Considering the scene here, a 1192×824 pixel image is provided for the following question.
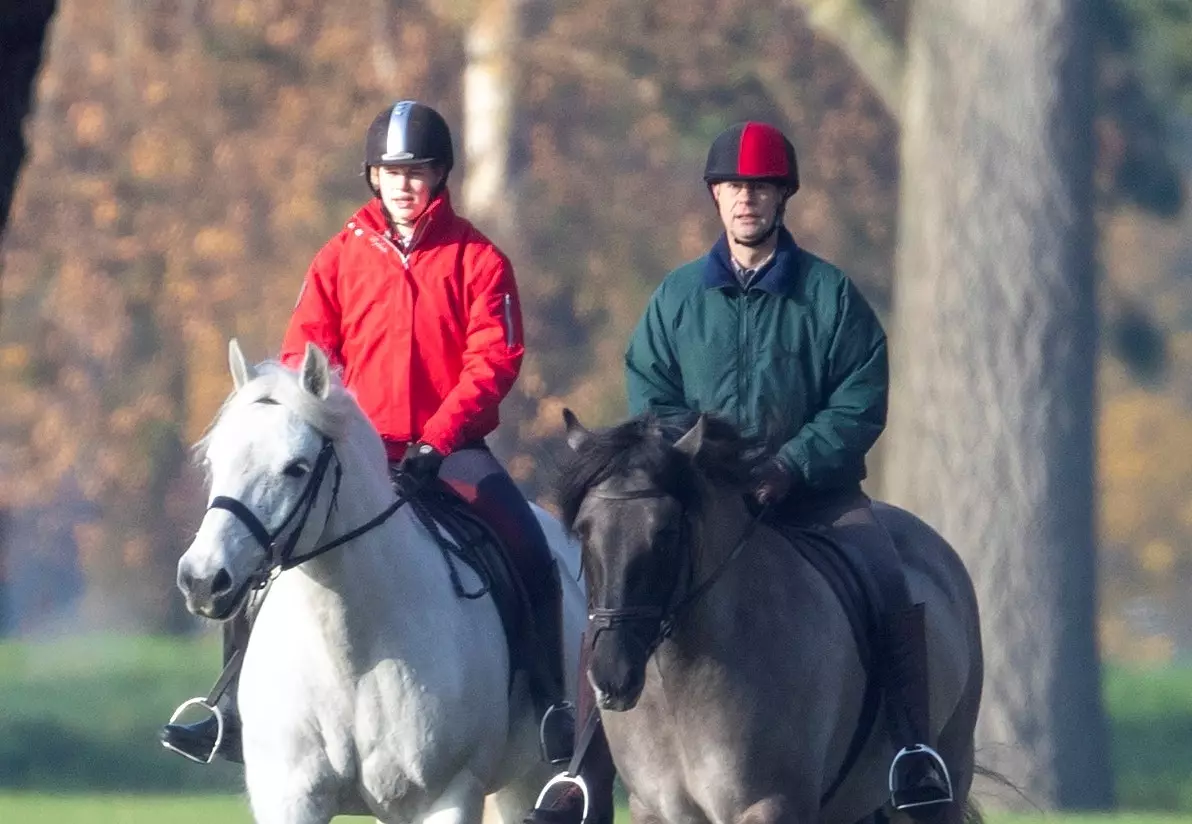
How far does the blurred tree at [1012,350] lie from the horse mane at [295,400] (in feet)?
35.9

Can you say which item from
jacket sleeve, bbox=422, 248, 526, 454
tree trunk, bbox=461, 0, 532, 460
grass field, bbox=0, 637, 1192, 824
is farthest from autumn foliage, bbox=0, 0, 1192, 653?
jacket sleeve, bbox=422, 248, 526, 454

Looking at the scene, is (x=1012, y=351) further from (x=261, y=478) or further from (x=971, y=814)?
(x=261, y=478)

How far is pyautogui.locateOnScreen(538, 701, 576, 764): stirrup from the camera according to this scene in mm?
8531

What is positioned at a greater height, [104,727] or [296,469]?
[296,469]

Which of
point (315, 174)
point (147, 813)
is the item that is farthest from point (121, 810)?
point (315, 174)

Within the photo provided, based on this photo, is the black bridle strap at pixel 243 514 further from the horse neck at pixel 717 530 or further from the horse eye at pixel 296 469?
the horse neck at pixel 717 530

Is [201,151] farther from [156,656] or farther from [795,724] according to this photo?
[795,724]

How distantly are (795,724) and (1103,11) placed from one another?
19057mm

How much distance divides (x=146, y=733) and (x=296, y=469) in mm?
17014

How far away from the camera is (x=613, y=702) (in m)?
6.56

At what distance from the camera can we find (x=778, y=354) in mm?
7953

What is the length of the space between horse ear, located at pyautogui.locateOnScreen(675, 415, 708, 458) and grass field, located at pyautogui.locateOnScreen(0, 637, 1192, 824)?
15.2 m

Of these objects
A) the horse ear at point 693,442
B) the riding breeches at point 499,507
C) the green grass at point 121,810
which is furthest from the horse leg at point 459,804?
the green grass at point 121,810

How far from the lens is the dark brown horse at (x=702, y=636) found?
22.1ft
